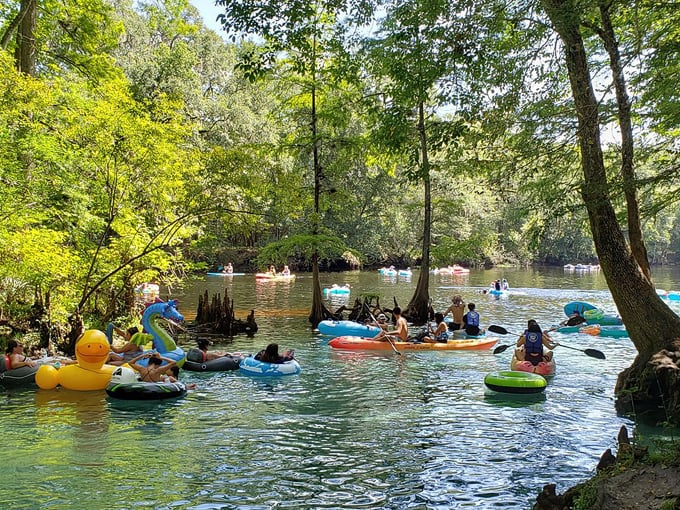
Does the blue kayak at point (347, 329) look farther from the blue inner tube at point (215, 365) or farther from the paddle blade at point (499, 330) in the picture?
the blue inner tube at point (215, 365)

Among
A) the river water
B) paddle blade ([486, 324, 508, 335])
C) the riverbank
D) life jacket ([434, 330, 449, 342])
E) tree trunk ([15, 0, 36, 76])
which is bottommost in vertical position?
the river water

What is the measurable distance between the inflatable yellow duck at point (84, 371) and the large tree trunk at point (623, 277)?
9.10 metres

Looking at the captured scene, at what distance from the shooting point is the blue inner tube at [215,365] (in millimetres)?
13070

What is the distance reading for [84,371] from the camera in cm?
1104

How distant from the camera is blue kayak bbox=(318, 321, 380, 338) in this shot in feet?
57.6

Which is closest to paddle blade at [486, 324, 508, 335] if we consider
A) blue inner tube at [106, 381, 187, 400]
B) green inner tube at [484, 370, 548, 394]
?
green inner tube at [484, 370, 548, 394]

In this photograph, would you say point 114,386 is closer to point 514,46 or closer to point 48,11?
point 514,46

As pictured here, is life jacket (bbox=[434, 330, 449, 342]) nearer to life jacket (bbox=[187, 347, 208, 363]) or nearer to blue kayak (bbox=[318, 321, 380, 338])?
blue kayak (bbox=[318, 321, 380, 338])

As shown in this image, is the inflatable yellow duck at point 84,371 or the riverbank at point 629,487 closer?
the riverbank at point 629,487

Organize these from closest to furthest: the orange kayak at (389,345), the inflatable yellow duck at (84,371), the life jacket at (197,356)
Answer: the inflatable yellow duck at (84,371)
the life jacket at (197,356)
the orange kayak at (389,345)

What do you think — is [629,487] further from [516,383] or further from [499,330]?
[499,330]

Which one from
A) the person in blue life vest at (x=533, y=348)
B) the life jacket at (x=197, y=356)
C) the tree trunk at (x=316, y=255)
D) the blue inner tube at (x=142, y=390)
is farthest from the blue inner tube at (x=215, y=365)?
the tree trunk at (x=316, y=255)

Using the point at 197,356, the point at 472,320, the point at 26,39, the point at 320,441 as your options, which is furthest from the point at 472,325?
the point at 26,39

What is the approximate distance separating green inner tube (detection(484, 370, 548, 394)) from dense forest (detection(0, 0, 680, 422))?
2.05 metres
